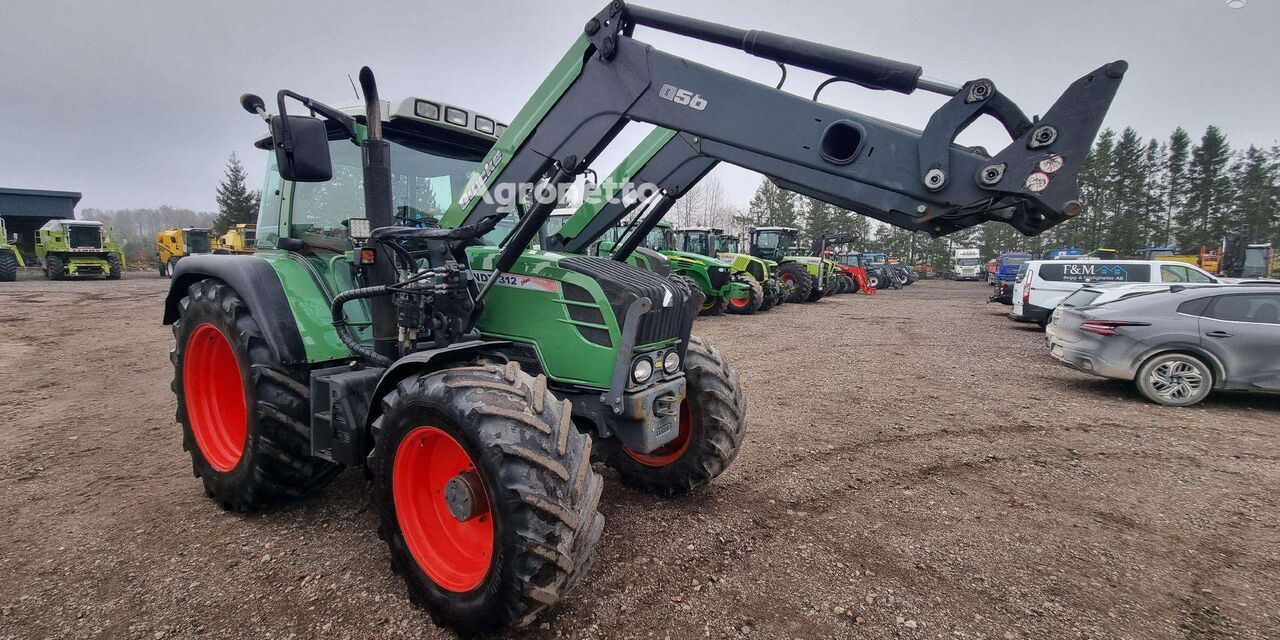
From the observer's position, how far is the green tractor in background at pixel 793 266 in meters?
19.6

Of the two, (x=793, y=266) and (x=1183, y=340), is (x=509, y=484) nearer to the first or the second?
(x=1183, y=340)

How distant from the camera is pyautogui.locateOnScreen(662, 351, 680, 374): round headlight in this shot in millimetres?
3055

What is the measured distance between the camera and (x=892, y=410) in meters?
6.15

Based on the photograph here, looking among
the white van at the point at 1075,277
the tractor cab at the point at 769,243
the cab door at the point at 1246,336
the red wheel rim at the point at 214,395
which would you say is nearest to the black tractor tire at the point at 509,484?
the red wheel rim at the point at 214,395

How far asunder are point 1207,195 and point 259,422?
204 ft

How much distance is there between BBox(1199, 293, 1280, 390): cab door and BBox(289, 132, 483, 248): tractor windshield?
8.38 m

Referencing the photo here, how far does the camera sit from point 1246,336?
6387 millimetres

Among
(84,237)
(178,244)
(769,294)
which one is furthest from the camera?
(178,244)

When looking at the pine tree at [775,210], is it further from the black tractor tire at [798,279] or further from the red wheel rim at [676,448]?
the red wheel rim at [676,448]

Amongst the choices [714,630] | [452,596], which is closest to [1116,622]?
[714,630]

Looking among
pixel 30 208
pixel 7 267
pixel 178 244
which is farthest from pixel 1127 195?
pixel 30 208

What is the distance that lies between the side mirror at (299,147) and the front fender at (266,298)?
0.87m

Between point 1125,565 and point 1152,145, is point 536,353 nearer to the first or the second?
point 1125,565

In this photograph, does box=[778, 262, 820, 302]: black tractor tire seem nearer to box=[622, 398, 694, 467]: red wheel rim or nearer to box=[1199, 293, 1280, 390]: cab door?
box=[1199, 293, 1280, 390]: cab door
